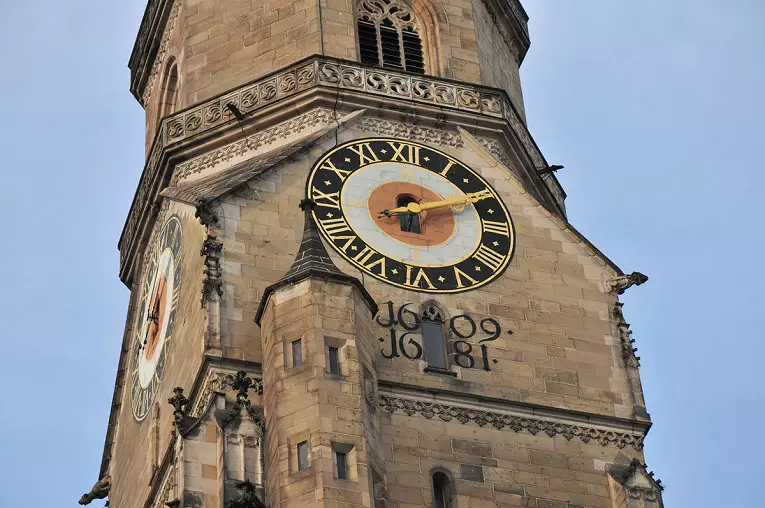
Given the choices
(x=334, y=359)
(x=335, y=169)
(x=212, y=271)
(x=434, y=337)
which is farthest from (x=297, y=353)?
(x=335, y=169)

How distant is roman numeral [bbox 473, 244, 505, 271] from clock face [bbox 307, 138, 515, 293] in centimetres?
1

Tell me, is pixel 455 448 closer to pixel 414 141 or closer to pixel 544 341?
pixel 544 341

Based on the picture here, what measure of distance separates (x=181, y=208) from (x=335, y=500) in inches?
306

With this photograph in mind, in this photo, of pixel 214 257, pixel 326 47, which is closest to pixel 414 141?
pixel 326 47

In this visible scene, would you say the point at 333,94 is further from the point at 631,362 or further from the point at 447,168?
the point at 631,362

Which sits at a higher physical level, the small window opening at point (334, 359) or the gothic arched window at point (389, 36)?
the gothic arched window at point (389, 36)

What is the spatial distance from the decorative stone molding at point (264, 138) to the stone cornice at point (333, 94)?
0.27 metres

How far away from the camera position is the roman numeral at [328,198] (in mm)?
32688

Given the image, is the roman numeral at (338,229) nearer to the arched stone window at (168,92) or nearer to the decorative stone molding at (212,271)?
the decorative stone molding at (212,271)

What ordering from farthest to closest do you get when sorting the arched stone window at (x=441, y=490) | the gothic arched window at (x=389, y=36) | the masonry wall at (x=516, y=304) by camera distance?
the gothic arched window at (x=389, y=36) < the masonry wall at (x=516, y=304) < the arched stone window at (x=441, y=490)

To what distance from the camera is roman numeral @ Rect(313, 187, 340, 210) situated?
32688 mm

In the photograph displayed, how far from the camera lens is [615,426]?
31.4m

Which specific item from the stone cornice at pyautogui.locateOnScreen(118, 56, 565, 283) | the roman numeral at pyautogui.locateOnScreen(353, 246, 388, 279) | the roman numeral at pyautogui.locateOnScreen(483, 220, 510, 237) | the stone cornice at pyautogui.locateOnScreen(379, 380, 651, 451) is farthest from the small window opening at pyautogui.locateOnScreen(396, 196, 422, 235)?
the stone cornice at pyautogui.locateOnScreen(379, 380, 651, 451)

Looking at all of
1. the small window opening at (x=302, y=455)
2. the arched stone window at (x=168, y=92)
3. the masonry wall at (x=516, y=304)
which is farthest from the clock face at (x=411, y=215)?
the arched stone window at (x=168, y=92)
